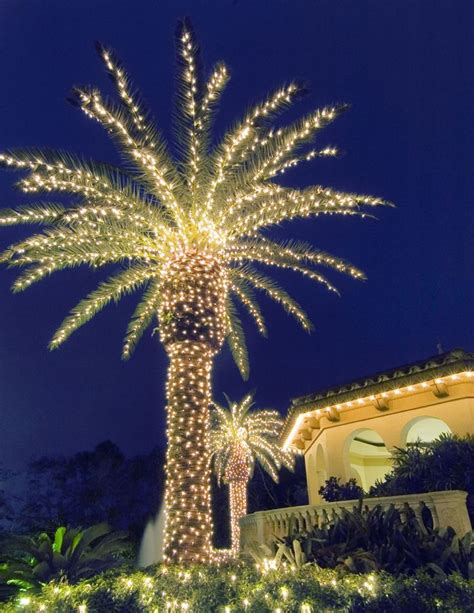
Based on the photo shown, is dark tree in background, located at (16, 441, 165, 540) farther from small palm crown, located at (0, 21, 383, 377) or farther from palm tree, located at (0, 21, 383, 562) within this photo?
small palm crown, located at (0, 21, 383, 377)

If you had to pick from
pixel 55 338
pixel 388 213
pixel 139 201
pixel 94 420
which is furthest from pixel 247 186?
pixel 94 420

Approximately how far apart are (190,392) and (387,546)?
4038 mm

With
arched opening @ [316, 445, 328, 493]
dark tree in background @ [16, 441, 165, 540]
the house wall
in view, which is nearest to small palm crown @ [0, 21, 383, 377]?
the house wall

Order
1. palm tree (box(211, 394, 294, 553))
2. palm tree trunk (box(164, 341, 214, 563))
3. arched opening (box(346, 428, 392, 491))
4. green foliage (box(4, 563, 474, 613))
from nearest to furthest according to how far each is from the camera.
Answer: green foliage (box(4, 563, 474, 613))
palm tree trunk (box(164, 341, 214, 563))
arched opening (box(346, 428, 392, 491))
palm tree (box(211, 394, 294, 553))

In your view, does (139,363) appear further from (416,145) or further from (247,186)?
(247,186)

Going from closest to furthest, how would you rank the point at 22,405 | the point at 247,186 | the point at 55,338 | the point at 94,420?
the point at 247,186 → the point at 55,338 → the point at 22,405 → the point at 94,420

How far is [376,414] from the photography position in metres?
13.3

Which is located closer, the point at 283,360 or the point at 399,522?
the point at 399,522

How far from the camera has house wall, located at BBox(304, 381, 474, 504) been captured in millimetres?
11594

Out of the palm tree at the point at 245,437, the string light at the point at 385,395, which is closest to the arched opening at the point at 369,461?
the string light at the point at 385,395

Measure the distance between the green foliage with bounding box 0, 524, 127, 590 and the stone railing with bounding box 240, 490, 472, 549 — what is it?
11.4 ft

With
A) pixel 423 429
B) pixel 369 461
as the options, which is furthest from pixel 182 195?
pixel 369 461

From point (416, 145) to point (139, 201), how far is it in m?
32.8

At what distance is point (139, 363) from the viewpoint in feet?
197
